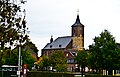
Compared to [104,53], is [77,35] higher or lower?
higher

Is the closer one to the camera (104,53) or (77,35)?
(104,53)

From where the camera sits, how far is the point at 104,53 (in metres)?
59.2

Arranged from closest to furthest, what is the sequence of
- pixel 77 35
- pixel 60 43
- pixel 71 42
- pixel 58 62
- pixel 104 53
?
pixel 104 53 < pixel 58 62 < pixel 71 42 < pixel 60 43 < pixel 77 35

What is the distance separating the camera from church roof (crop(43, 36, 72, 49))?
6732 inches

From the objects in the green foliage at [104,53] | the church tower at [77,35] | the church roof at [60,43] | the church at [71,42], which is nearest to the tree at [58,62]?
the green foliage at [104,53]

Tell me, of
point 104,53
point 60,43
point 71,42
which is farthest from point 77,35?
point 104,53

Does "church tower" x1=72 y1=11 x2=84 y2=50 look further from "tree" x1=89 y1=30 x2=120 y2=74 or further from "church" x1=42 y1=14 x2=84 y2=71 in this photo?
"tree" x1=89 y1=30 x2=120 y2=74

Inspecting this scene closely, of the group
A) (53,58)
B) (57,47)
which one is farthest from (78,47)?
(53,58)

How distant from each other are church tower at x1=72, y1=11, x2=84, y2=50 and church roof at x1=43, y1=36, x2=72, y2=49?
2.68 m

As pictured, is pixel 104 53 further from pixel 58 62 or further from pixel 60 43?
pixel 60 43

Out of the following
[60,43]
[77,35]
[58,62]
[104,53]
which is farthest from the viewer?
[77,35]

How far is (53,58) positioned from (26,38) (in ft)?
316

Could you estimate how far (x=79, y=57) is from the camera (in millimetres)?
96812

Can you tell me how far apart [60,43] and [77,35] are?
910 centimetres
